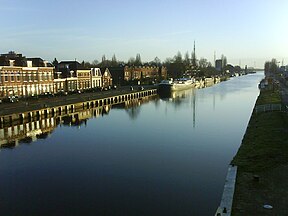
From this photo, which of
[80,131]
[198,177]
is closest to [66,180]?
[198,177]

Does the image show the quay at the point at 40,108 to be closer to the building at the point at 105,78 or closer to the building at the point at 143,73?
the building at the point at 105,78

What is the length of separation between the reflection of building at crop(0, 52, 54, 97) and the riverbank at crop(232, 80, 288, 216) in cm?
3518

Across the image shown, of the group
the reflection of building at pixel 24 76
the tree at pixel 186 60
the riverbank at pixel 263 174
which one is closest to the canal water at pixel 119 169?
the riverbank at pixel 263 174

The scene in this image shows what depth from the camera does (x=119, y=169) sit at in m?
18.3

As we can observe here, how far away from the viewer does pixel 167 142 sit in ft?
82.8

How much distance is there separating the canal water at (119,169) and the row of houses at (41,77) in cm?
1831

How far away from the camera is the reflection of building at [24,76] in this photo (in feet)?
152

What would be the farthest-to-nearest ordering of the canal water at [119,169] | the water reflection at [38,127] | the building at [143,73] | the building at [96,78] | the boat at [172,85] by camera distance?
1. the building at [143,73]
2. the boat at [172,85]
3. the building at [96,78]
4. the water reflection at [38,127]
5. the canal water at [119,169]

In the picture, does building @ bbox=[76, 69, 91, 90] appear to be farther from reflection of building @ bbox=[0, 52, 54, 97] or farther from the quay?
the quay

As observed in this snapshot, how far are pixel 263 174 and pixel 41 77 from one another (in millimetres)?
46483

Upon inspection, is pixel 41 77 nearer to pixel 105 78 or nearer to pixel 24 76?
pixel 24 76

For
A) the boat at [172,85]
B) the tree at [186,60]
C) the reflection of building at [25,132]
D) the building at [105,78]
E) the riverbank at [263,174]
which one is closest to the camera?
the riverbank at [263,174]

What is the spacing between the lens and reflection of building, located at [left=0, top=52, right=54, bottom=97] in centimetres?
4638

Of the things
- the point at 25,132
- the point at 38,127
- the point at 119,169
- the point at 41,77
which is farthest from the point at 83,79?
the point at 119,169
